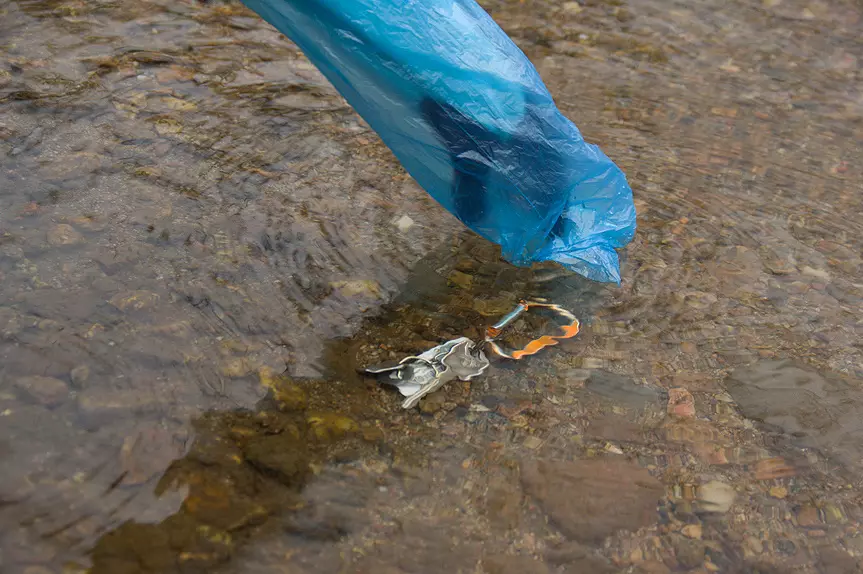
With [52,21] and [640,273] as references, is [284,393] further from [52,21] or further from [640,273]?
[52,21]

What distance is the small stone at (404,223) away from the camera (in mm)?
2588

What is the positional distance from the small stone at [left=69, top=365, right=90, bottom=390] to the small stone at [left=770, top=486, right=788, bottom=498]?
5.53ft

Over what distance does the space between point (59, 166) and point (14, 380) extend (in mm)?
1012

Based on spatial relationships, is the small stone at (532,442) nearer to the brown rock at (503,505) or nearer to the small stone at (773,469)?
the brown rock at (503,505)

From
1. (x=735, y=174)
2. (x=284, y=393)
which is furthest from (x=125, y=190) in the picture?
(x=735, y=174)

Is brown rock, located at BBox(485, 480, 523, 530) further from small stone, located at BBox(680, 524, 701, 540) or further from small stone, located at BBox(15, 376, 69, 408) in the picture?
small stone, located at BBox(15, 376, 69, 408)

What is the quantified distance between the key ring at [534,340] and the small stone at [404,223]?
492 mm

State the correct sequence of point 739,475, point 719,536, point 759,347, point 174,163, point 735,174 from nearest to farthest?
point 719,536 → point 739,475 → point 759,347 → point 174,163 → point 735,174

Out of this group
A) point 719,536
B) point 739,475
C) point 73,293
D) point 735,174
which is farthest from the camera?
point 735,174

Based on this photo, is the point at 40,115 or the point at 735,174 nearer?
the point at 40,115

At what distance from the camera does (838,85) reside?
3719mm

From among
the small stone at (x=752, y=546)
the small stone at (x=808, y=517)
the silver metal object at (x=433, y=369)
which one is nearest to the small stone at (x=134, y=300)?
the silver metal object at (x=433, y=369)

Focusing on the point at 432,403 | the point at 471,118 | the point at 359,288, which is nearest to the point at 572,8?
the point at 471,118

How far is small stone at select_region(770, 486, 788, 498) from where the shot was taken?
6.04ft
